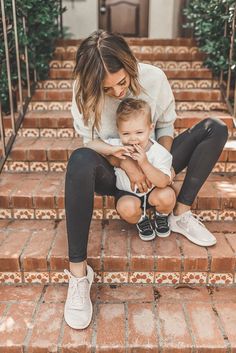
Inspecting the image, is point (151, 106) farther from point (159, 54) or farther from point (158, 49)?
point (158, 49)

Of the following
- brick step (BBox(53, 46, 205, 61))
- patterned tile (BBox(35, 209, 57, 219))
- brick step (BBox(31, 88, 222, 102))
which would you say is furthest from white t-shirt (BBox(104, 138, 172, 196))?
brick step (BBox(53, 46, 205, 61))

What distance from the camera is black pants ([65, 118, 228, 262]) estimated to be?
1491 millimetres

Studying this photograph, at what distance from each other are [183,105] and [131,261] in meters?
1.53

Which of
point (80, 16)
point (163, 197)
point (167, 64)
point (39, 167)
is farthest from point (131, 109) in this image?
point (80, 16)

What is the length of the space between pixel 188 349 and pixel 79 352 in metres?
0.41

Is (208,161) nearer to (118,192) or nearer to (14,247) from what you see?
(118,192)

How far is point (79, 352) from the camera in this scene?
1427 mm

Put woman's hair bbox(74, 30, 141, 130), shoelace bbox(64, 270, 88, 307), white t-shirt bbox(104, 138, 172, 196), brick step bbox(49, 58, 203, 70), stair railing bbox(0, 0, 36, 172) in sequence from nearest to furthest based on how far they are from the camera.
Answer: woman's hair bbox(74, 30, 141, 130) → shoelace bbox(64, 270, 88, 307) → white t-shirt bbox(104, 138, 172, 196) → stair railing bbox(0, 0, 36, 172) → brick step bbox(49, 58, 203, 70)

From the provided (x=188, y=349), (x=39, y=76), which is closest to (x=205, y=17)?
(x=39, y=76)

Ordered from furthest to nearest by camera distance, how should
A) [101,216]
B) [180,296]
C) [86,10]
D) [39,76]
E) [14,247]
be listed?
[86,10] < [39,76] < [101,216] < [14,247] < [180,296]

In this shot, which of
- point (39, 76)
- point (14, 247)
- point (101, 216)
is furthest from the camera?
point (39, 76)

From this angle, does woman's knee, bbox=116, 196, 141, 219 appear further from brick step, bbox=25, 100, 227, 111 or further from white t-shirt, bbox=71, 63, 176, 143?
brick step, bbox=25, 100, 227, 111

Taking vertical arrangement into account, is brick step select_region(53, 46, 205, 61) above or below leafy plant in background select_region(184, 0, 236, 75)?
below

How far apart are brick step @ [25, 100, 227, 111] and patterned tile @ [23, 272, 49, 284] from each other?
1.50m
